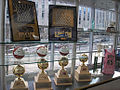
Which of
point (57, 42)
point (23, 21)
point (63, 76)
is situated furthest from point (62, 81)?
point (23, 21)

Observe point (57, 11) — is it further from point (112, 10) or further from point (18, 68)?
point (112, 10)

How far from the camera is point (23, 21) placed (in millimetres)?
1449

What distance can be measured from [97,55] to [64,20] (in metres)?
0.89

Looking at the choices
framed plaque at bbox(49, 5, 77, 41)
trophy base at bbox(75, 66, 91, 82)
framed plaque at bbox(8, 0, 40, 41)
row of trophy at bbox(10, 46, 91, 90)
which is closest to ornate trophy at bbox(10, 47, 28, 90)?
row of trophy at bbox(10, 46, 91, 90)

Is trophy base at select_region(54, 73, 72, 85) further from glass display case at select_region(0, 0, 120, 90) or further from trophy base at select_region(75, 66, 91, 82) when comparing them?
trophy base at select_region(75, 66, 91, 82)

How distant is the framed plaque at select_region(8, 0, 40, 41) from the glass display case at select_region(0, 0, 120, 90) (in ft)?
0.25

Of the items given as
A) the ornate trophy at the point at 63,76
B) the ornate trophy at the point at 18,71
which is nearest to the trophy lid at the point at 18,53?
the ornate trophy at the point at 18,71

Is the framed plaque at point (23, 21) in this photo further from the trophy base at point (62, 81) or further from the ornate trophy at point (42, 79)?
the trophy base at point (62, 81)

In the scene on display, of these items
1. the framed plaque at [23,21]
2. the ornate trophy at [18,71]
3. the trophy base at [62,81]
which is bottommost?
the trophy base at [62,81]

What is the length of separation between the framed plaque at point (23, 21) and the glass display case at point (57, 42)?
75 millimetres

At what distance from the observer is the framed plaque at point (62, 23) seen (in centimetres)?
162

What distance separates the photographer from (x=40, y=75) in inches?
61.9

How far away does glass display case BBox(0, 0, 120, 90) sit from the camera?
1.52 m

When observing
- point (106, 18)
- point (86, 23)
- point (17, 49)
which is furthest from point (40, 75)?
point (106, 18)
